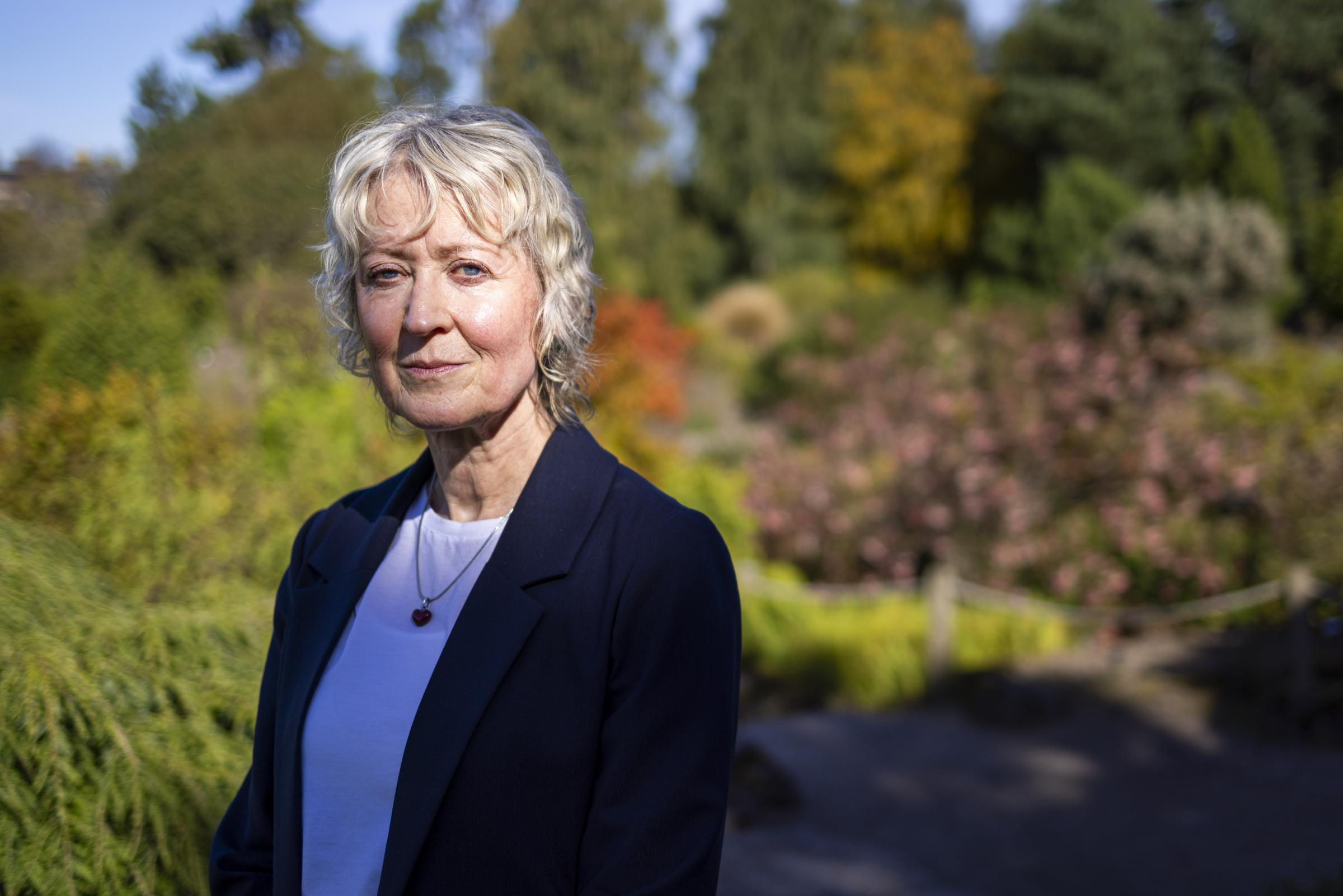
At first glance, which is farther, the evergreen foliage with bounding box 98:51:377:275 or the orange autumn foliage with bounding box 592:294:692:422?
the evergreen foliage with bounding box 98:51:377:275

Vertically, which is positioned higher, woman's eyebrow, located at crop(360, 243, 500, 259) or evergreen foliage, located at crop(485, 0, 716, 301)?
evergreen foliage, located at crop(485, 0, 716, 301)

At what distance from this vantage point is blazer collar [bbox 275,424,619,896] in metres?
1.29

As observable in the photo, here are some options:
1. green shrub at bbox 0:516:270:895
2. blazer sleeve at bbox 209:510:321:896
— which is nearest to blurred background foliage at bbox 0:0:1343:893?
green shrub at bbox 0:516:270:895

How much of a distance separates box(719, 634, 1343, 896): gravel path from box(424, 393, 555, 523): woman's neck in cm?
307

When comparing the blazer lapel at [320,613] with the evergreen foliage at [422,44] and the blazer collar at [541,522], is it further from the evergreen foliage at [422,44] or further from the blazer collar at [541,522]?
the evergreen foliage at [422,44]

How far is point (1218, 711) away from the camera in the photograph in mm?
5789

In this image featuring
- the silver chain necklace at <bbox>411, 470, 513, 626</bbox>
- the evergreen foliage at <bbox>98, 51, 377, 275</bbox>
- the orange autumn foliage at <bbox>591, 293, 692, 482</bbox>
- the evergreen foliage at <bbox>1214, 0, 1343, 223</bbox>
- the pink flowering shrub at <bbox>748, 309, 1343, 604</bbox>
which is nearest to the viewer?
the silver chain necklace at <bbox>411, 470, 513, 626</bbox>

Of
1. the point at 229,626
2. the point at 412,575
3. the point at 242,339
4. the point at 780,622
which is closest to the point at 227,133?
the point at 242,339

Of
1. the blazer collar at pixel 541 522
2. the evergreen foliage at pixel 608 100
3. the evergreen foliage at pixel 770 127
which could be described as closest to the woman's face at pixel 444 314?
the blazer collar at pixel 541 522

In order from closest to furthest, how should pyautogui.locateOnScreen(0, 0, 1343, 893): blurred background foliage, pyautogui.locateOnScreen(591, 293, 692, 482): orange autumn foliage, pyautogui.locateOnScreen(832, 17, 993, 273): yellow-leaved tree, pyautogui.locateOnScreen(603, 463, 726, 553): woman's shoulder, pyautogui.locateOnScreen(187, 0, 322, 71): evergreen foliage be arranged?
1. pyautogui.locateOnScreen(603, 463, 726, 553): woman's shoulder
2. pyautogui.locateOnScreen(0, 0, 1343, 893): blurred background foliage
3. pyautogui.locateOnScreen(591, 293, 692, 482): orange autumn foliage
4. pyautogui.locateOnScreen(187, 0, 322, 71): evergreen foliage
5. pyautogui.locateOnScreen(832, 17, 993, 273): yellow-leaved tree

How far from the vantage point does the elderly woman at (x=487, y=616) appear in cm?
126

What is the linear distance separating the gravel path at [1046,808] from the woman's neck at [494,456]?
3.07 meters

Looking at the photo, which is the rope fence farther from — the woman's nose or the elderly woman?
the woman's nose

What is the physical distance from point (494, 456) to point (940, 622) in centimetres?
557
